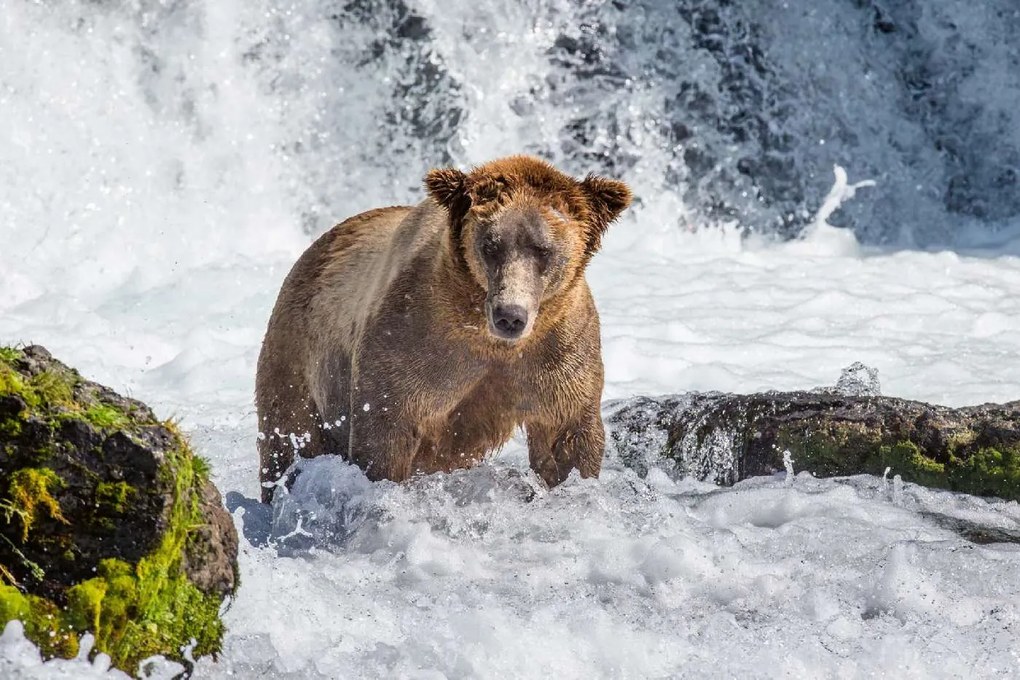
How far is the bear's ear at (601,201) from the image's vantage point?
558cm

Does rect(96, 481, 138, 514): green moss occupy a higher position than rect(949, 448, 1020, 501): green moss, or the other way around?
rect(96, 481, 138, 514): green moss

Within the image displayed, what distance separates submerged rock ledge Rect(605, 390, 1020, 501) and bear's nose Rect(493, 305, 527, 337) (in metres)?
2.22

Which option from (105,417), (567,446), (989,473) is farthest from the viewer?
(989,473)

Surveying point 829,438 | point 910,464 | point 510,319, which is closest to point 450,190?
point 510,319

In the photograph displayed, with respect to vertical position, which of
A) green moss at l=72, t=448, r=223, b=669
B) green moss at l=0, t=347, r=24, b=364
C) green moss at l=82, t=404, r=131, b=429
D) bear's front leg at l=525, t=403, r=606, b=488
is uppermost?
green moss at l=0, t=347, r=24, b=364

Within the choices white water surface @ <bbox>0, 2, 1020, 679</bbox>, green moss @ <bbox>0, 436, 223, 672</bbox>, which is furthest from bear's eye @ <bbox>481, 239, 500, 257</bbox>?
green moss @ <bbox>0, 436, 223, 672</bbox>

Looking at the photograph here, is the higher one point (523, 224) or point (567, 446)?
point (523, 224)

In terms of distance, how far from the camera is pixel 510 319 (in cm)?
505

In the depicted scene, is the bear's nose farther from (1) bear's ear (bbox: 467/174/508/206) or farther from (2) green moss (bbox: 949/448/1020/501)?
(2) green moss (bbox: 949/448/1020/501)

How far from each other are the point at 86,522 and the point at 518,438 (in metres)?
4.63

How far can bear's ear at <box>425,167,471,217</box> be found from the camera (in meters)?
5.39

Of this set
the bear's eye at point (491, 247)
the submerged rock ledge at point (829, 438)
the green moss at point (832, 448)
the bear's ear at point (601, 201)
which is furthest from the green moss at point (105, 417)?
the green moss at point (832, 448)

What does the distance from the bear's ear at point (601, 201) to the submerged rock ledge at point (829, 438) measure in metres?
1.82

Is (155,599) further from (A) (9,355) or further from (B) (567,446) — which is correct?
(B) (567,446)
